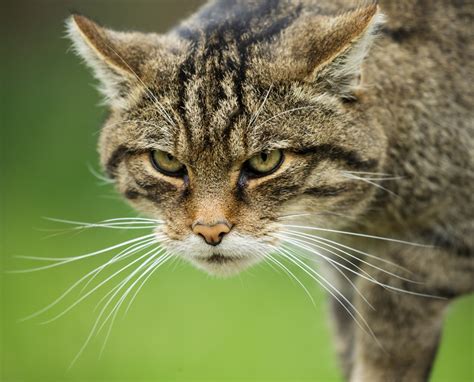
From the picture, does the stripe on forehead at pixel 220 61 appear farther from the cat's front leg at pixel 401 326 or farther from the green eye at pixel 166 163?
the cat's front leg at pixel 401 326

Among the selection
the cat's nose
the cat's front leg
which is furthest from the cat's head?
the cat's front leg

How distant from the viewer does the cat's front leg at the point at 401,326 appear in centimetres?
419

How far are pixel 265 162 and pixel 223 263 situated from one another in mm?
485

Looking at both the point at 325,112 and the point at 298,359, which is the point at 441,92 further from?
the point at 298,359

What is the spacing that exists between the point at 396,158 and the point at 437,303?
2.60ft

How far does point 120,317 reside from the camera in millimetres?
7250

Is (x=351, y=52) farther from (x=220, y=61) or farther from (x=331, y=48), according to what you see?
(x=220, y=61)

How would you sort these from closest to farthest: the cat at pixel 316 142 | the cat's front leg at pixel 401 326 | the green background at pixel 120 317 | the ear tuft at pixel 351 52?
the ear tuft at pixel 351 52
the cat at pixel 316 142
the cat's front leg at pixel 401 326
the green background at pixel 120 317

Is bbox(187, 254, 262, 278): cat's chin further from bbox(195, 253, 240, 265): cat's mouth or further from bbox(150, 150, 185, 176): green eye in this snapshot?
bbox(150, 150, 185, 176): green eye

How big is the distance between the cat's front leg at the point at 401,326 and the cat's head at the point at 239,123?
2.00ft

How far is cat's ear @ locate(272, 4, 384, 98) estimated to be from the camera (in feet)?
11.4

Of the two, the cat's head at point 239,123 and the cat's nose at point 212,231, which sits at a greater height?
the cat's head at point 239,123

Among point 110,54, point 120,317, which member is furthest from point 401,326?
point 120,317

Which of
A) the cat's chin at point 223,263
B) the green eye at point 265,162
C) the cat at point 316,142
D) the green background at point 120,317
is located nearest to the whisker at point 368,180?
the cat at point 316,142
